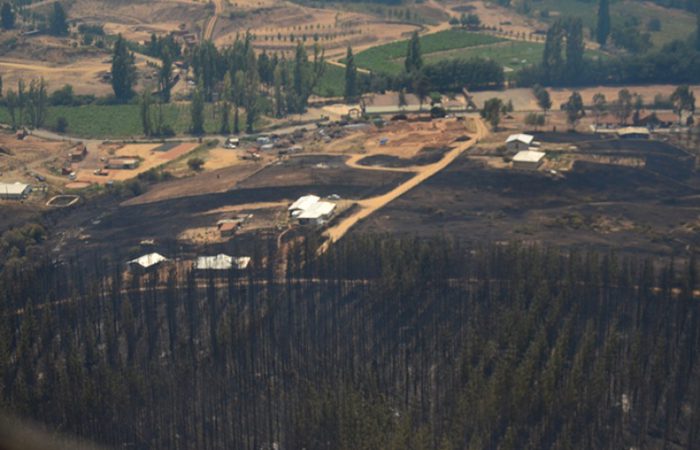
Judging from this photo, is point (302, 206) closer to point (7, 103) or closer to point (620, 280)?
point (620, 280)

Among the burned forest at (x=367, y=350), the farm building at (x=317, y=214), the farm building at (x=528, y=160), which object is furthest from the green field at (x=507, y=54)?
the burned forest at (x=367, y=350)

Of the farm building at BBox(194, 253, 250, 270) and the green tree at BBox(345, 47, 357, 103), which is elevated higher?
the green tree at BBox(345, 47, 357, 103)

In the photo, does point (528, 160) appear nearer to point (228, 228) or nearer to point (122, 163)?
point (228, 228)

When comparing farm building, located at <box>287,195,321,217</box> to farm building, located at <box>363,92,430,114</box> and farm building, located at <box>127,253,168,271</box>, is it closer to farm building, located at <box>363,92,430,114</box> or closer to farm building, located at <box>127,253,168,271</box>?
farm building, located at <box>127,253,168,271</box>

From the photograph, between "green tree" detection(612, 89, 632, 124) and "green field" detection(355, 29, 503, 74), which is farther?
"green field" detection(355, 29, 503, 74)

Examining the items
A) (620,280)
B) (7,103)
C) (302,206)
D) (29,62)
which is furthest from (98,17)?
(620,280)

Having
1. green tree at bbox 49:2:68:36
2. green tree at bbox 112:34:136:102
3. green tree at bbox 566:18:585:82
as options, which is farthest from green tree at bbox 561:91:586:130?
green tree at bbox 49:2:68:36

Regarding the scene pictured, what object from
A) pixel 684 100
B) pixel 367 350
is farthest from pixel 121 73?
pixel 367 350
